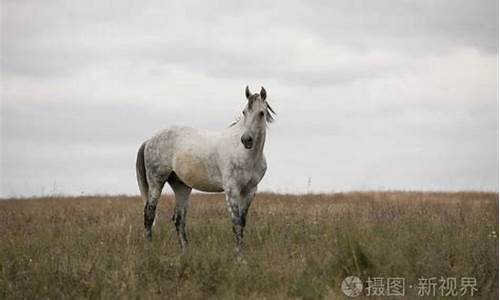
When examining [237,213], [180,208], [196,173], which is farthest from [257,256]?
[180,208]

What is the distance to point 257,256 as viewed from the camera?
10406 mm

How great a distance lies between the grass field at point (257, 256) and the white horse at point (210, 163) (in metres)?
0.78

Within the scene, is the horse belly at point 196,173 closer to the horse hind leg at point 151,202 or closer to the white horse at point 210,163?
the white horse at point 210,163

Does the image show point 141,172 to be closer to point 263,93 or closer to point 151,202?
point 151,202

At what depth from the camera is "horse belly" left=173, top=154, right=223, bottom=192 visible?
1184cm

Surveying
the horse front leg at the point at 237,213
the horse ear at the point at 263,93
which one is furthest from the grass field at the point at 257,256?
the horse ear at the point at 263,93

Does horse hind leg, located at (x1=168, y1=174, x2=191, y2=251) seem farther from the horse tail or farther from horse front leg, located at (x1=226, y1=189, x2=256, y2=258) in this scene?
horse front leg, located at (x1=226, y1=189, x2=256, y2=258)

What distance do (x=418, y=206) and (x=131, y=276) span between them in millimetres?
9777

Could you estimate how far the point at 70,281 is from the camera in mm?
9273

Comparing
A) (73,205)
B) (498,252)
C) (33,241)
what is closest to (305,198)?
(73,205)

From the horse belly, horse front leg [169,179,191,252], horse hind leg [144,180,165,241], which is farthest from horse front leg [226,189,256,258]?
horse hind leg [144,180,165,241]

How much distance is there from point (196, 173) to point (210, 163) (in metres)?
0.39

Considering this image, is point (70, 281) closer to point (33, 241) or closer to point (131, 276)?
point (131, 276)

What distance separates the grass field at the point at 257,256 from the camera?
885 centimetres
